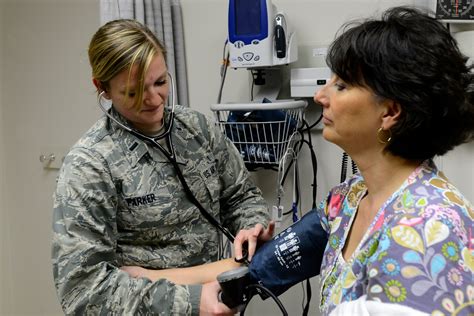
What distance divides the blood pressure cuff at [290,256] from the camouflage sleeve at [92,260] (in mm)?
180

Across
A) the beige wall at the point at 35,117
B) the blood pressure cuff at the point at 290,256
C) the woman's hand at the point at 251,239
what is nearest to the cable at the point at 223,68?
the beige wall at the point at 35,117

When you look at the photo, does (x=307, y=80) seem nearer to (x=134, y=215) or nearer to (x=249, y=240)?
(x=249, y=240)

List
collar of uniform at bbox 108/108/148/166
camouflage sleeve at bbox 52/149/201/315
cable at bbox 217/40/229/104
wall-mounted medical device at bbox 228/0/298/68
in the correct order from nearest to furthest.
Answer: camouflage sleeve at bbox 52/149/201/315
collar of uniform at bbox 108/108/148/166
wall-mounted medical device at bbox 228/0/298/68
cable at bbox 217/40/229/104

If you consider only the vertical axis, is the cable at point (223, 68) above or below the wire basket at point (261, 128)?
above

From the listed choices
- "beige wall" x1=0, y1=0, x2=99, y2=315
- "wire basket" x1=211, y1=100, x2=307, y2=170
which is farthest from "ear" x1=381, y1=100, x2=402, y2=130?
"beige wall" x1=0, y1=0, x2=99, y2=315

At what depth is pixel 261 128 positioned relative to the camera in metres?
1.73

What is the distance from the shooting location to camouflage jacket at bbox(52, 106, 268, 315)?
3.67 ft

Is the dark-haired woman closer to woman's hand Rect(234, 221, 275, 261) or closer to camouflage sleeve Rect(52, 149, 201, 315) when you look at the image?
woman's hand Rect(234, 221, 275, 261)

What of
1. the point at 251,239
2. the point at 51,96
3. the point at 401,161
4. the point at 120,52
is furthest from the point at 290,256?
the point at 51,96

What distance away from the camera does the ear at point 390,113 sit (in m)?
0.87

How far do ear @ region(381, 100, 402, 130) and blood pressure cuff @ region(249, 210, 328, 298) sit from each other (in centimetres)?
36

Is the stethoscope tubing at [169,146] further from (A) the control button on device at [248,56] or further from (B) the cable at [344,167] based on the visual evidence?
(B) the cable at [344,167]

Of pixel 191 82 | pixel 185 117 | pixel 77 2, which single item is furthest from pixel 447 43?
pixel 77 2

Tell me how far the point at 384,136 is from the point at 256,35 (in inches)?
35.2
